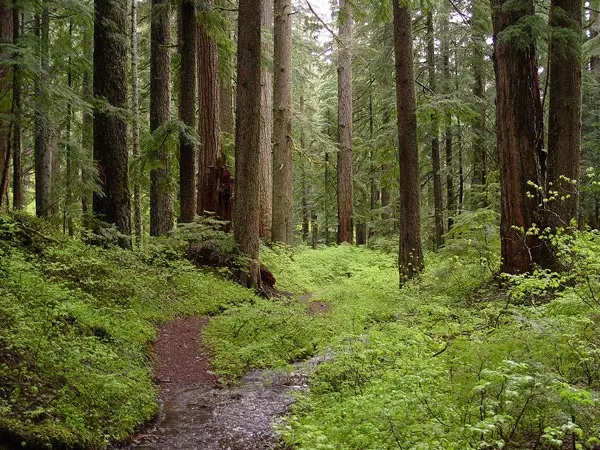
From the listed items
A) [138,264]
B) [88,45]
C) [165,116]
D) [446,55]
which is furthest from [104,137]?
[446,55]

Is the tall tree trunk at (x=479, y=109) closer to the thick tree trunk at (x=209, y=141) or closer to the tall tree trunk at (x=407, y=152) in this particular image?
the tall tree trunk at (x=407, y=152)

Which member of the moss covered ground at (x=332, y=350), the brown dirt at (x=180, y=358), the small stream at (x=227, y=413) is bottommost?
the small stream at (x=227, y=413)

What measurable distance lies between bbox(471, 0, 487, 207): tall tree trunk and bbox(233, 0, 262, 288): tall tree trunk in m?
8.03

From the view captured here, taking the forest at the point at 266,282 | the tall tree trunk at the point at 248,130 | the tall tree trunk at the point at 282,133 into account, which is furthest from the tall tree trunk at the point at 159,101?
the tall tree trunk at the point at 282,133

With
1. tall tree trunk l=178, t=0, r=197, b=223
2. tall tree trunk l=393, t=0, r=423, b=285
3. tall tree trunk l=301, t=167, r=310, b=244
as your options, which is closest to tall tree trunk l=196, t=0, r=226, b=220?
tall tree trunk l=178, t=0, r=197, b=223

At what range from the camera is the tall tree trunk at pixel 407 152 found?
36.5 feet

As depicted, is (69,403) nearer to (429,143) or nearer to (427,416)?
(427,416)

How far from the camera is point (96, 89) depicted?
33.3 feet

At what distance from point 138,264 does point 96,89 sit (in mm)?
3831

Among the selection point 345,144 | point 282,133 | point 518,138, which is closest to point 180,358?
point 518,138

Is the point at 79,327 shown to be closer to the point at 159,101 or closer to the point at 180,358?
the point at 180,358

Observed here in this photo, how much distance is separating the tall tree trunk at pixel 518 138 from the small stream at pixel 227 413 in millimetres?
4464

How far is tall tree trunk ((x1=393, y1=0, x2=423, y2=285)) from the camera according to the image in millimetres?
11133

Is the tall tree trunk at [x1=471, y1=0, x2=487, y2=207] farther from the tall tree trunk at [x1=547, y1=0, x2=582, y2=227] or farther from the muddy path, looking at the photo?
the muddy path
